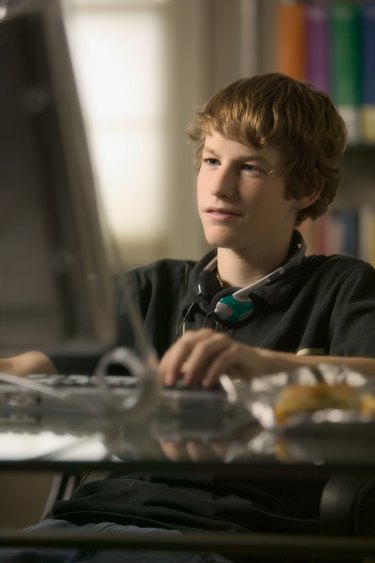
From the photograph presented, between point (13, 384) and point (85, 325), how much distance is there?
27 centimetres

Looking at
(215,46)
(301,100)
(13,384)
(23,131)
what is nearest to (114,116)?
(215,46)

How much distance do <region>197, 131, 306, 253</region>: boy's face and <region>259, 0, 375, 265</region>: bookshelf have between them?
1.06 metres

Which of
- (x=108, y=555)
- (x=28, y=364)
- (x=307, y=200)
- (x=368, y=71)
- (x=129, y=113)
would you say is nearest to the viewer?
(x=108, y=555)

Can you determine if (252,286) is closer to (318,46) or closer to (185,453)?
(185,453)

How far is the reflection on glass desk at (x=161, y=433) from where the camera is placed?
794 mm

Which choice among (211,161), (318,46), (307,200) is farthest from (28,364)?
(318,46)

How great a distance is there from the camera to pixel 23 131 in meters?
0.88

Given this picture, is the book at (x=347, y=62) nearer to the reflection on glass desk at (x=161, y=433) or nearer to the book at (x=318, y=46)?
the book at (x=318, y=46)

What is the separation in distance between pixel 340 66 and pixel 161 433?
184cm

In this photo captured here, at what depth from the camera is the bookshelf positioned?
2.54 metres

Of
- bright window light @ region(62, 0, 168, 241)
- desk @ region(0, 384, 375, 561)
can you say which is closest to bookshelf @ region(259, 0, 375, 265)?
bright window light @ region(62, 0, 168, 241)

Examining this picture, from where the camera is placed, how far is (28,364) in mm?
1428

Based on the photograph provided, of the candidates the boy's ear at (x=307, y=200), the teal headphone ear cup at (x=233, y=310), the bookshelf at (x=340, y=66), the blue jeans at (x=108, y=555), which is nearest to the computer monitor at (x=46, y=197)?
the blue jeans at (x=108, y=555)

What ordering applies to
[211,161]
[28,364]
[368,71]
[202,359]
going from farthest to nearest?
1. [368,71]
2. [211,161]
3. [28,364]
4. [202,359]
